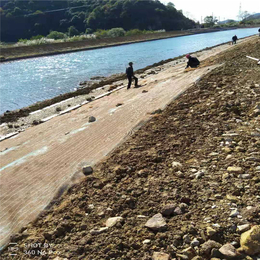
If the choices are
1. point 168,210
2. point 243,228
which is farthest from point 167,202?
point 243,228

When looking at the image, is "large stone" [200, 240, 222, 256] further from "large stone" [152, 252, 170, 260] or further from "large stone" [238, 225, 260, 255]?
"large stone" [152, 252, 170, 260]

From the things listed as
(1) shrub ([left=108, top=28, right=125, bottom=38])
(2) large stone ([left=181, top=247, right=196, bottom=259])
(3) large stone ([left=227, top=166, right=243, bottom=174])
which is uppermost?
(1) shrub ([left=108, top=28, right=125, bottom=38])

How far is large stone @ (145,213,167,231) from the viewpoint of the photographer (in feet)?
11.6

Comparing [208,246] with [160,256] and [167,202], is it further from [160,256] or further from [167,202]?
[167,202]

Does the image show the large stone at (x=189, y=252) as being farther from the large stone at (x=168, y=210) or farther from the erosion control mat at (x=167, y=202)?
the large stone at (x=168, y=210)

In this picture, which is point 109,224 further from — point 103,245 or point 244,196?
point 244,196

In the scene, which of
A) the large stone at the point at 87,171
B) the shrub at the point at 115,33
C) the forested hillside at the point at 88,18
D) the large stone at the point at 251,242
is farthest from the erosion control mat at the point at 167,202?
the forested hillside at the point at 88,18

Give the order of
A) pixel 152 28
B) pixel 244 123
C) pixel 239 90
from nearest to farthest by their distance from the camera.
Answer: pixel 244 123 → pixel 239 90 → pixel 152 28

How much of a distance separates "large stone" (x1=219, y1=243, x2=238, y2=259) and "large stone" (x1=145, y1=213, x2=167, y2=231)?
75 centimetres

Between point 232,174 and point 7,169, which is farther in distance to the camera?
point 7,169

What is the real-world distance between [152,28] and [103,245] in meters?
144

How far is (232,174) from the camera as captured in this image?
430 cm

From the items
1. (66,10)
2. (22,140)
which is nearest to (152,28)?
(66,10)

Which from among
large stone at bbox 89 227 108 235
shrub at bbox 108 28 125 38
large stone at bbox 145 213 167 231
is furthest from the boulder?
shrub at bbox 108 28 125 38
